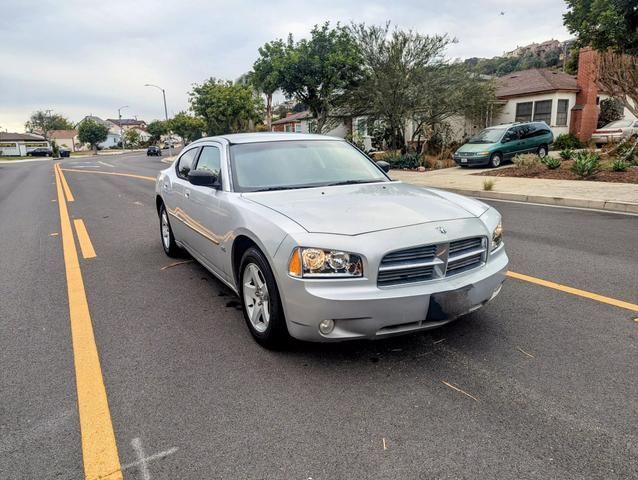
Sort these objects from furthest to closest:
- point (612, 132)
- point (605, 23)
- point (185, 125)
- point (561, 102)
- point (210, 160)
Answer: point (185, 125) < point (561, 102) < point (612, 132) < point (605, 23) < point (210, 160)

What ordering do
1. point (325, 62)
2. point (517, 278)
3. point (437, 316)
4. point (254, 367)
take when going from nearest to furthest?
point (437, 316) → point (254, 367) → point (517, 278) → point (325, 62)

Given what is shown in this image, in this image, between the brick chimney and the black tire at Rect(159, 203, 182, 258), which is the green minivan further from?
the black tire at Rect(159, 203, 182, 258)

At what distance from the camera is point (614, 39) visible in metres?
15.5

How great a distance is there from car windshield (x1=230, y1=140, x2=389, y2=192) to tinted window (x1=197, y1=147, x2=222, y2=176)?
0.22m

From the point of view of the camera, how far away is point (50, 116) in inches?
4665

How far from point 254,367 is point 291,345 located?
338 mm

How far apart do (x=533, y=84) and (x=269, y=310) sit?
30.2m

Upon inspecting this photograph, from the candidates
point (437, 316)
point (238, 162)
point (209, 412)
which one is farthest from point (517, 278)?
point (209, 412)

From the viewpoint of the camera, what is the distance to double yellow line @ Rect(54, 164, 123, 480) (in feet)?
7.39

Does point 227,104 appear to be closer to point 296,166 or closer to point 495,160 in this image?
point 495,160

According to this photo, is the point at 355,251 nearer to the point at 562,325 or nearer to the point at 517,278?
the point at 562,325

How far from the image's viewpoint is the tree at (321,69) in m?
24.3

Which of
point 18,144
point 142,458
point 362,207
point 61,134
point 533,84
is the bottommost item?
point 142,458

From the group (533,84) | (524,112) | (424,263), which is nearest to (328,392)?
(424,263)
